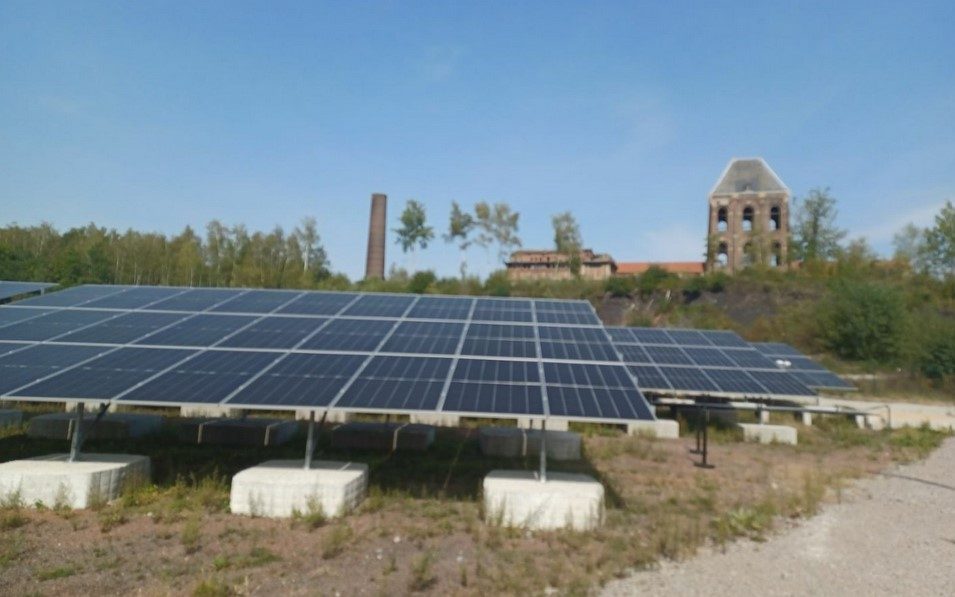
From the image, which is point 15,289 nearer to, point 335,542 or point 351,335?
point 351,335

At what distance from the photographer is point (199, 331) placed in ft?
53.9

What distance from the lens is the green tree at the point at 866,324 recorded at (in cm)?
5353

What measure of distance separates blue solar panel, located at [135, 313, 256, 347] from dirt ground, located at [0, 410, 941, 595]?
336 cm

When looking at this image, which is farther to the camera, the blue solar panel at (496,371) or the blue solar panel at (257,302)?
the blue solar panel at (257,302)

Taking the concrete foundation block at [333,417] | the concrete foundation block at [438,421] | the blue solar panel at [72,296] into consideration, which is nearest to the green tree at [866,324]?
the concrete foundation block at [438,421]

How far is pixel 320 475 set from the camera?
12.1 meters

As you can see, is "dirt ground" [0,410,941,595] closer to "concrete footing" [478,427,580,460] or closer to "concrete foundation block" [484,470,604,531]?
"concrete foundation block" [484,470,604,531]

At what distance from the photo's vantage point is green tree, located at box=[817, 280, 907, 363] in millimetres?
53531

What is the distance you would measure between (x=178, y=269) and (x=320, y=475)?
83.3m

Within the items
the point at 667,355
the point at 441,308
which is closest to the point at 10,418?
the point at 441,308

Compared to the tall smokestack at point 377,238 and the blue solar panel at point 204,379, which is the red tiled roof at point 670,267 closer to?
the tall smokestack at point 377,238

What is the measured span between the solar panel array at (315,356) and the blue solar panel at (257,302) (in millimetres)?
111

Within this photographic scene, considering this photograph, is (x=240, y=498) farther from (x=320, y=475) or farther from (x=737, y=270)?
(x=737, y=270)

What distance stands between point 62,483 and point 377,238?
67.7m
